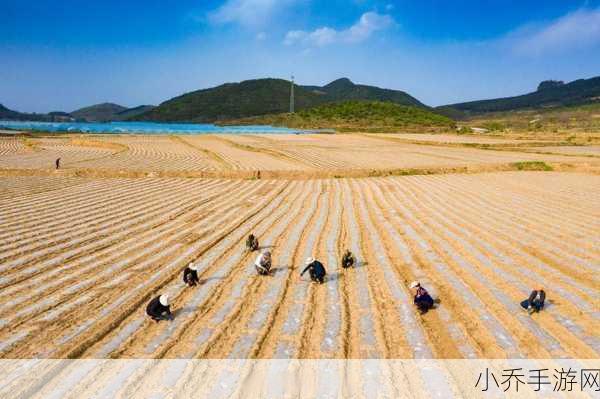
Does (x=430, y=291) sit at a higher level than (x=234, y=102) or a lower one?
lower

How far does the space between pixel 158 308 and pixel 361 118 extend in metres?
102

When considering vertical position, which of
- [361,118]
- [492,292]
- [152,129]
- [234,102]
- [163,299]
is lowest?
[492,292]

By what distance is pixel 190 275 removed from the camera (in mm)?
10289

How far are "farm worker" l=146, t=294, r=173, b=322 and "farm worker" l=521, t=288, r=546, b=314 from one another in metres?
7.58

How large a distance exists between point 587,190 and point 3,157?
4663cm

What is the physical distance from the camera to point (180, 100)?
171 meters

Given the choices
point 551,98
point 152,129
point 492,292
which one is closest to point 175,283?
point 492,292

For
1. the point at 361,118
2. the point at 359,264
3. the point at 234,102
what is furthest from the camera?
the point at 234,102

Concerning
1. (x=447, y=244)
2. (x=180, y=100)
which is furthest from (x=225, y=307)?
(x=180, y=100)

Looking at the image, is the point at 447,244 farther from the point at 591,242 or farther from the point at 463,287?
the point at 591,242

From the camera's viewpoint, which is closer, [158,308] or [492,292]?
[158,308]

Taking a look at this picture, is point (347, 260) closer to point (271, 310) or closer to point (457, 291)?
point (457, 291)

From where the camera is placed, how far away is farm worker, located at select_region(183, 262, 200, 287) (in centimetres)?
1023

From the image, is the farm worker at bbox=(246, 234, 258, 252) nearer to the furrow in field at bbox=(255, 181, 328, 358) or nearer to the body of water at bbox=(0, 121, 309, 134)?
the furrow in field at bbox=(255, 181, 328, 358)
